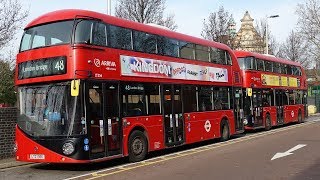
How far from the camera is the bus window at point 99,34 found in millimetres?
13000

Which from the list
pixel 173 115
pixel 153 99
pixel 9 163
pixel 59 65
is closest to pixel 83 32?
pixel 59 65

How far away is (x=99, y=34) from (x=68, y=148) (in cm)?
322

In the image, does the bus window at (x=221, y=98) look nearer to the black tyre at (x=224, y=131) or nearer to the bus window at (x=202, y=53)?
the black tyre at (x=224, y=131)

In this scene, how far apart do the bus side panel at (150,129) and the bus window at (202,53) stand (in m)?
4.15

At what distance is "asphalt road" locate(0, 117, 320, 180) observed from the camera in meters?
11.2

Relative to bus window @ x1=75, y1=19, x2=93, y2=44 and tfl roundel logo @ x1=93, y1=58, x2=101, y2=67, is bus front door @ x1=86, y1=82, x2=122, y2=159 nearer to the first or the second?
tfl roundel logo @ x1=93, y1=58, x2=101, y2=67

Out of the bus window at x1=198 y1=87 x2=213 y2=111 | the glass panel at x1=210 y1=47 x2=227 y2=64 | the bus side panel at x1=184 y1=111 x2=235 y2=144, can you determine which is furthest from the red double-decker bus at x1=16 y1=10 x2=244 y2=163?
the glass panel at x1=210 y1=47 x2=227 y2=64

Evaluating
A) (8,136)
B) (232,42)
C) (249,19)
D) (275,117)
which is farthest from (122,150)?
(249,19)

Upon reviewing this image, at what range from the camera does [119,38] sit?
1402 centimetres

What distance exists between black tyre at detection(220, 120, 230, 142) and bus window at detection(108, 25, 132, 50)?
24.6 ft

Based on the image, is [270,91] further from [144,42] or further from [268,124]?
[144,42]

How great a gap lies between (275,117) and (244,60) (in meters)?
4.93

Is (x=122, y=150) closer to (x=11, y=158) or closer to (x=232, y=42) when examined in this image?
(x=11, y=158)

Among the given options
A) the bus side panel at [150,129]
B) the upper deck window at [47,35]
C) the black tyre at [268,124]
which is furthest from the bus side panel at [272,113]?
the upper deck window at [47,35]
